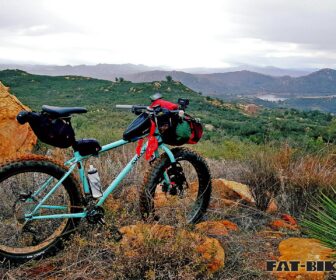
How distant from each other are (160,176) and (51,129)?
1.03m

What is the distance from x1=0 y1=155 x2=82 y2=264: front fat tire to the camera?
278cm

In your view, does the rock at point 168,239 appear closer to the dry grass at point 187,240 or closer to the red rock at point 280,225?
the dry grass at point 187,240

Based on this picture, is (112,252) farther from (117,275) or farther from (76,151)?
(76,151)

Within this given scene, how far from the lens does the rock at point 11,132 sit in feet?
19.3

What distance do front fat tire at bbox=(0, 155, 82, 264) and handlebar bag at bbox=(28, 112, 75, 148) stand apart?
0.15 meters

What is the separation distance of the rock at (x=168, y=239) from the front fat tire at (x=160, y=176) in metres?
0.17

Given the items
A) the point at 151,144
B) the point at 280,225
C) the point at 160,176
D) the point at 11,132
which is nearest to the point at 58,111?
the point at 151,144

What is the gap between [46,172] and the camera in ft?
9.66

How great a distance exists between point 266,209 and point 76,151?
240 centimetres

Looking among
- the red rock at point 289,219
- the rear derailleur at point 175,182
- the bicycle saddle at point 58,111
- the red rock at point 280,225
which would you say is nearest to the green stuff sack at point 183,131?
the rear derailleur at point 175,182

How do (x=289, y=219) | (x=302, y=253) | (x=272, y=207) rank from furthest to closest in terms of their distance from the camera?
(x=272, y=207)
(x=289, y=219)
(x=302, y=253)

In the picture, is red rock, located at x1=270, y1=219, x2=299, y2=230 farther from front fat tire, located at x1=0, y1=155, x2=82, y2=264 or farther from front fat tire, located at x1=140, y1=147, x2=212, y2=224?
front fat tire, located at x1=0, y1=155, x2=82, y2=264
